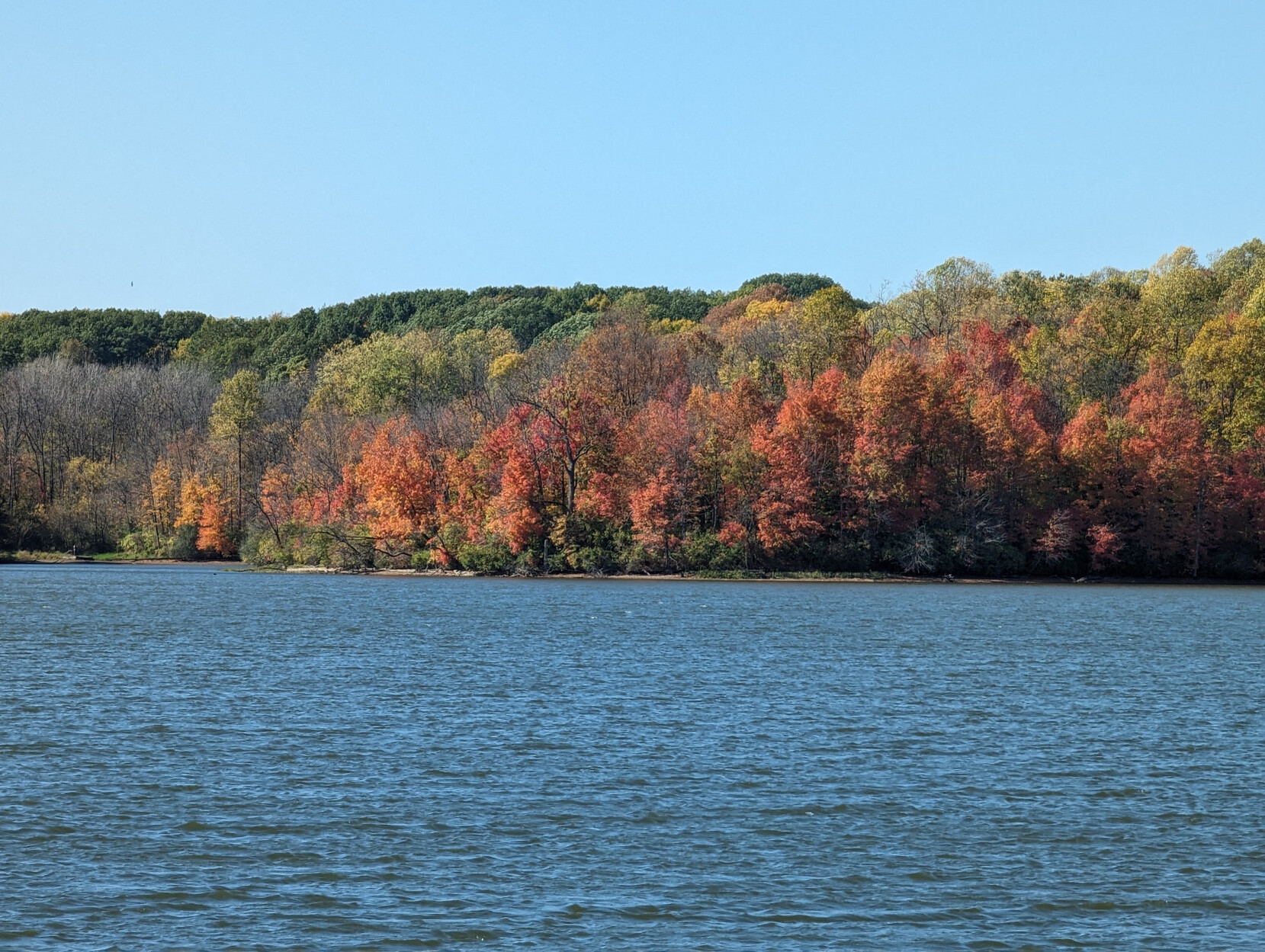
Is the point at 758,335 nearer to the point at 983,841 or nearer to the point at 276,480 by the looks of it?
the point at 276,480

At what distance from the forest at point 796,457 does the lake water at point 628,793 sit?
47.7 metres

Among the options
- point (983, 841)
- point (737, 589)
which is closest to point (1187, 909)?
point (983, 841)

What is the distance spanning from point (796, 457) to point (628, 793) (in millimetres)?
74347

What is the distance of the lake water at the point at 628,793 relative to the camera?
1667 cm

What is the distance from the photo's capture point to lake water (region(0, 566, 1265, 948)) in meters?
16.7

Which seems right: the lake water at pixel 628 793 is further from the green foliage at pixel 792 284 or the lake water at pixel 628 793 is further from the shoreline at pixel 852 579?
the green foliage at pixel 792 284

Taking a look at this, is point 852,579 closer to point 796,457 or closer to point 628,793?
point 796,457

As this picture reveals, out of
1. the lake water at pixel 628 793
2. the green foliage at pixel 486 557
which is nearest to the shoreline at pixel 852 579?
the green foliage at pixel 486 557

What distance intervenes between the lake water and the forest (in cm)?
4770

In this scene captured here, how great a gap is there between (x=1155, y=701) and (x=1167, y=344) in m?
84.0

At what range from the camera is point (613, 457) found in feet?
335

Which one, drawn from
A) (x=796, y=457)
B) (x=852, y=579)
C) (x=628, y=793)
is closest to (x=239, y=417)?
Answer: (x=796, y=457)

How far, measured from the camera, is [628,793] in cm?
2338

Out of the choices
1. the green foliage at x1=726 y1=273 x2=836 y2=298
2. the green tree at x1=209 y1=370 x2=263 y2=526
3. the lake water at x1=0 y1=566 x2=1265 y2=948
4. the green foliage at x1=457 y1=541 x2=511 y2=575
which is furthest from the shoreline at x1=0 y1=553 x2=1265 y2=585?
the green foliage at x1=726 y1=273 x2=836 y2=298
